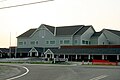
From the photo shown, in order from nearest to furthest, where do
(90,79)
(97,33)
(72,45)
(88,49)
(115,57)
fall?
(90,79), (115,57), (88,49), (72,45), (97,33)

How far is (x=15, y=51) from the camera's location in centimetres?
9125

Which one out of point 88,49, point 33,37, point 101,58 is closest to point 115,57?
point 101,58

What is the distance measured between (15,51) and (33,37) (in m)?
7.55

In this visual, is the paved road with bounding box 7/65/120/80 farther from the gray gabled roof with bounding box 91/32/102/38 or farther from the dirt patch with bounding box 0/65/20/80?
the gray gabled roof with bounding box 91/32/102/38

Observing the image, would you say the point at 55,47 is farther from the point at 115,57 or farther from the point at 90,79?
the point at 90,79

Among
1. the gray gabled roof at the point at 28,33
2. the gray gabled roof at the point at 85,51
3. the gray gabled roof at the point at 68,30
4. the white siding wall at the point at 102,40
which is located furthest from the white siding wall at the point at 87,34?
the gray gabled roof at the point at 28,33

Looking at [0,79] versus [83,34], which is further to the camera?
[83,34]

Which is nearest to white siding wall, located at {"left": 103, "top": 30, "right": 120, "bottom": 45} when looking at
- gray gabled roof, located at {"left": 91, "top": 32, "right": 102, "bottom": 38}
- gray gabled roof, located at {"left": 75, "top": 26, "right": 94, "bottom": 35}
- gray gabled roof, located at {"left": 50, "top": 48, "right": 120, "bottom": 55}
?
gray gabled roof, located at {"left": 91, "top": 32, "right": 102, "bottom": 38}

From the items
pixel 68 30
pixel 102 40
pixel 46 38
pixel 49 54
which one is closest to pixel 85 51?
pixel 49 54

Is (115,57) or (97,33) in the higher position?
(97,33)

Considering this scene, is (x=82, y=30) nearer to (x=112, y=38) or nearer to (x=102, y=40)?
(x=102, y=40)

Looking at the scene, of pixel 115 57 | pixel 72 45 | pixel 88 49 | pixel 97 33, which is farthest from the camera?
pixel 97 33

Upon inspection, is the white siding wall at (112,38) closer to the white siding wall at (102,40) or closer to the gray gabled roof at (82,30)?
the white siding wall at (102,40)

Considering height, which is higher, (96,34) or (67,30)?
(67,30)
